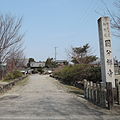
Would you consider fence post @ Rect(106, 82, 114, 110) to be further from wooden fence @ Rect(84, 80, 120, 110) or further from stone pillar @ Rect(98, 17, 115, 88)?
stone pillar @ Rect(98, 17, 115, 88)

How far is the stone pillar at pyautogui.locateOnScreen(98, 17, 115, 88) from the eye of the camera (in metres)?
13.7

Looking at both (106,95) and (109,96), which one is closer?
(109,96)

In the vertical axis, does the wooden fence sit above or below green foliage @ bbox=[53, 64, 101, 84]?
below

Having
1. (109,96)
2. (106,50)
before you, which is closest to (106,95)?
(109,96)

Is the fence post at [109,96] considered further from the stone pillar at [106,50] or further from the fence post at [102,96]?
the stone pillar at [106,50]

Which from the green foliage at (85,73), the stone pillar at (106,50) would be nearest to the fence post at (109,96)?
the stone pillar at (106,50)

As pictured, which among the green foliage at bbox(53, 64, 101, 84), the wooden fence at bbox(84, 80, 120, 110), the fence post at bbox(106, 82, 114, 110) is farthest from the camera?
the green foliage at bbox(53, 64, 101, 84)

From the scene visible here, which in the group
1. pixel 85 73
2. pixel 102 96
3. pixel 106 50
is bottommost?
pixel 102 96

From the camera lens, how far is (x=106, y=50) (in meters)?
13.8

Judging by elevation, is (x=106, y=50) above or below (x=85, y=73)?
above

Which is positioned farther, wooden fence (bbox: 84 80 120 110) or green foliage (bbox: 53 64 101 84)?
green foliage (bbox: 53 64 101 84)

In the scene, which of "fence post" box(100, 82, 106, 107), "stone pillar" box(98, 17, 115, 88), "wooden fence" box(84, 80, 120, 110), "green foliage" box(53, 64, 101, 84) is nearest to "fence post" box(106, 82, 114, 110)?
"wooden fence" box(84, 80, 120, 110)

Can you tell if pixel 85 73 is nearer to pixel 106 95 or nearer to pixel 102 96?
pixel 102 96

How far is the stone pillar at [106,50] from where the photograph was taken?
13.7 metres
